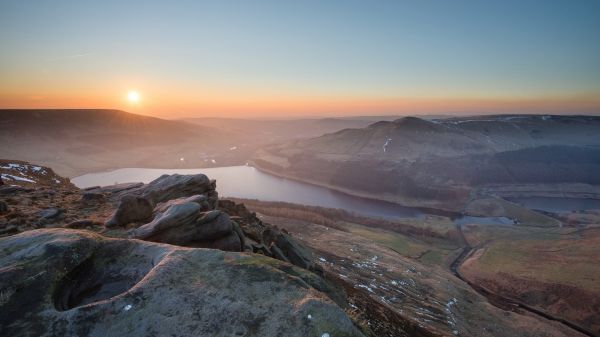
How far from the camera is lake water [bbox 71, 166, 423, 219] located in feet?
472

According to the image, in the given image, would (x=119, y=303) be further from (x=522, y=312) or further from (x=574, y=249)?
(x=574, y=249)

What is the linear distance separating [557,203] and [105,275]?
193827mm

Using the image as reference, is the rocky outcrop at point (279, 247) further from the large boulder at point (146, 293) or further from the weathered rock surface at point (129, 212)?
the large boulder at point (146, 293)

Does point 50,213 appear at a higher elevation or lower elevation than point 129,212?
lower

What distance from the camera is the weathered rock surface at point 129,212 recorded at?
906 inches

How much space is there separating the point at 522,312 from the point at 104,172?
208903 millimetres

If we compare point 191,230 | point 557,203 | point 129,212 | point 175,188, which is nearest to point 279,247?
point 191,230

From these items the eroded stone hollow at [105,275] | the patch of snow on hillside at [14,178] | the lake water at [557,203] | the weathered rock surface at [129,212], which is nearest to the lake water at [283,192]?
the lake water at [557,203]

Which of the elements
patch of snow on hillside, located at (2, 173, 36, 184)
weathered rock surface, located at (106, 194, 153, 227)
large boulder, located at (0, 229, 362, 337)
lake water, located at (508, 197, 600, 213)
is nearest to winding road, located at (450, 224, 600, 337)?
large boulder, located at (0, 229, 362, 337)

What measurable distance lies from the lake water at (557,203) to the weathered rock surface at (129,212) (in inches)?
6621

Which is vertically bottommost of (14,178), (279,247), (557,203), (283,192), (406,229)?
(557,203)

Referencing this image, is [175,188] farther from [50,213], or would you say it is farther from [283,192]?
[283,192]

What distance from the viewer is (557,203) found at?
157625 millimetres

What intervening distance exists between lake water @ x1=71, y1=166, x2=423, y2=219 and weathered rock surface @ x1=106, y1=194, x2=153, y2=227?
385 ft
